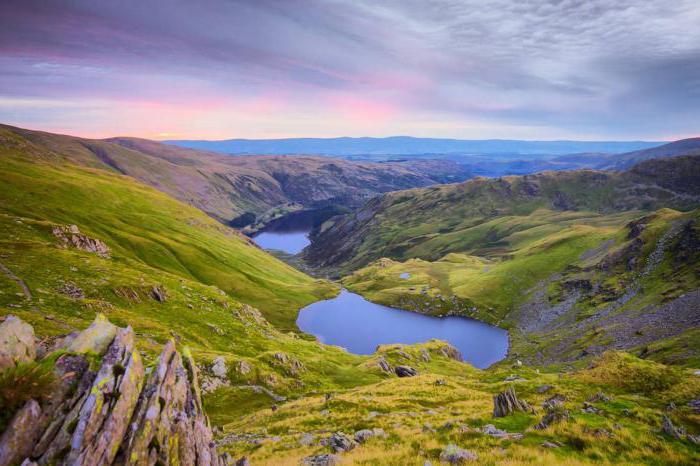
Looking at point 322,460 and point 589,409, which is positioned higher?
point 322,460

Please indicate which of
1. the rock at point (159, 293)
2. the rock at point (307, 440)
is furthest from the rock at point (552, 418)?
the rock at point (159, 293)

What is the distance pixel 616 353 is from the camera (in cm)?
4266

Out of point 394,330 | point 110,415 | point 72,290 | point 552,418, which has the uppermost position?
point 110,415

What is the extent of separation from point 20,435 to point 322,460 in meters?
14.6

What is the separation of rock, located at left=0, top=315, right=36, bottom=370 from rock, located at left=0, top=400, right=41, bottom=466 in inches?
101

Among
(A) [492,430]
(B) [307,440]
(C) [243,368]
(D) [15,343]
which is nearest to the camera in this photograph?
(D) [15,343]

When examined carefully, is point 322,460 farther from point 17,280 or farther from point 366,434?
point 17,280

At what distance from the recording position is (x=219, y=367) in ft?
185

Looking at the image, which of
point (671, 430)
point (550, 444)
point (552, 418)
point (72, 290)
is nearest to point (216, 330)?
point (72, 290)

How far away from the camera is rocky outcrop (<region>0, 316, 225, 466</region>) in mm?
14477

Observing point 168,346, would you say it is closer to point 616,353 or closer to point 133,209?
point 616,353

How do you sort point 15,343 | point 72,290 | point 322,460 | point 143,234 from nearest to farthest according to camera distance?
point 15,343
point 322,460
point 72,290
point 143,234

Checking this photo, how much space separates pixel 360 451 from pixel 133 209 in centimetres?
19885

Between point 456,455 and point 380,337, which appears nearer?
point 456,455
